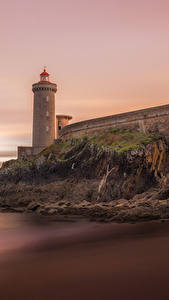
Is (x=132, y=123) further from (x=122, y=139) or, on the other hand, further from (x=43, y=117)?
(x=43, y=117)

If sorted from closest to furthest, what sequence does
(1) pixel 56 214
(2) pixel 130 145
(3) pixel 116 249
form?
(3) pixel 116 249 < (1) pixel 56 214 < (2) pixel 130 145

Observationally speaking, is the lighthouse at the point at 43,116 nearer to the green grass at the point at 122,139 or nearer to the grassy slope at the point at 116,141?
the grassy slope at the point at 116,141

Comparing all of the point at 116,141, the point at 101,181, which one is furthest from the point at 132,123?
the point at 101,181

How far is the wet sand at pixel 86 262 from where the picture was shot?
7000 mm

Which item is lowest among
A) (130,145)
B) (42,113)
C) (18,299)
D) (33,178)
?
(18,299)

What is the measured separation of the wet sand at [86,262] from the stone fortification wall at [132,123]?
12.1 meters

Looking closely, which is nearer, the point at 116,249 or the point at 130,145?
the point at 116,249

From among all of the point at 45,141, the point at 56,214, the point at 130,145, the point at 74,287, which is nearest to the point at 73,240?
the point at 74,287

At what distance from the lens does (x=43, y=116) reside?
3875 cm

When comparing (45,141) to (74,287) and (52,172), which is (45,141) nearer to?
(52,172)

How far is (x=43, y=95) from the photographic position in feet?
128

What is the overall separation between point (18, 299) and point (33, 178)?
67.9ft

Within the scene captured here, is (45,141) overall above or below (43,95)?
below

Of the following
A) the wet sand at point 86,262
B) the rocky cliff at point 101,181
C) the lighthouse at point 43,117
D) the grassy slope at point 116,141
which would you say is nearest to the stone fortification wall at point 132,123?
the grassy slope at point 116,141
